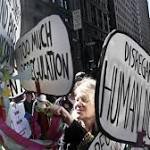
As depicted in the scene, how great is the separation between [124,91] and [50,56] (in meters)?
0.35

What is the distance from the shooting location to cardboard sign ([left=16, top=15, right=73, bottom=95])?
2.56 meters

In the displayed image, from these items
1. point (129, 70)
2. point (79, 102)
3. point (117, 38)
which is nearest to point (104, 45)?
point (117, 38)

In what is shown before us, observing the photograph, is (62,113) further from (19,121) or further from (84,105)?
(19,121)

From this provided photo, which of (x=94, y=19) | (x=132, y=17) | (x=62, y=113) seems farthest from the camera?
(x=132, y=17)

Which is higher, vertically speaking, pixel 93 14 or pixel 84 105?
pixel 93 14

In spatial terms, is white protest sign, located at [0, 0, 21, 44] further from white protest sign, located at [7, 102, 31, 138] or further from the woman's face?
the woman's face

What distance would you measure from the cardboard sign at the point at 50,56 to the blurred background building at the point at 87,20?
0.06 metres

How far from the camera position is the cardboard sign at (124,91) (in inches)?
90.4

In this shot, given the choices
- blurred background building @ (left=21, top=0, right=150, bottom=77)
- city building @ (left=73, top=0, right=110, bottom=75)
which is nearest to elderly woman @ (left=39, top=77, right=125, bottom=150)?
blurred background building @ (left=21, top=0, right=150, bottom=77)

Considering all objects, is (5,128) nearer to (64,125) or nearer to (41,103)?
(41,103)

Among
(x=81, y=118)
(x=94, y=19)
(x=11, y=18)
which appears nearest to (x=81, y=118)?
(x=81, y=118)

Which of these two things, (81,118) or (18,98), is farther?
(81,118)

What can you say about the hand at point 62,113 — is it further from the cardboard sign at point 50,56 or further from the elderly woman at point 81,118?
the cardboard sign at point 50,56

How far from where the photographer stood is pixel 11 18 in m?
2.48
